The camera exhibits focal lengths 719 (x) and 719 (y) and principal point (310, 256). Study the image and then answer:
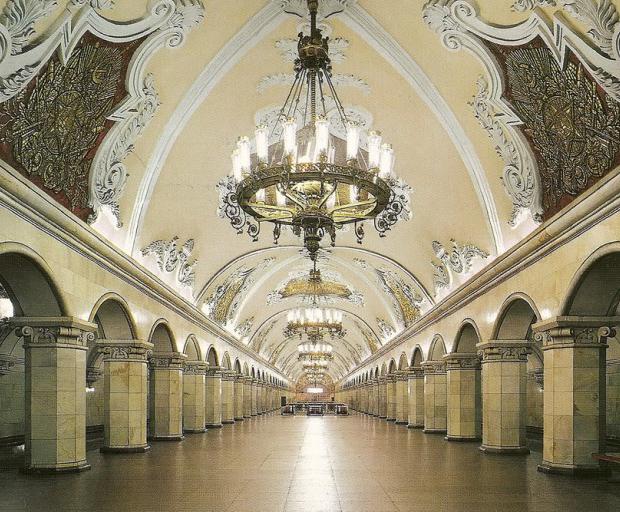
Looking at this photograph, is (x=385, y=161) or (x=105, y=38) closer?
(x=385, y=161)

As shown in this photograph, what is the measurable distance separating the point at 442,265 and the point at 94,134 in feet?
32.5

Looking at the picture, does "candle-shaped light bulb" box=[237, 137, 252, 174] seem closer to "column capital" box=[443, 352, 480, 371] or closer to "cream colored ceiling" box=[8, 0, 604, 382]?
"cream colored ceiling" box=[8, 0, 604, 382]

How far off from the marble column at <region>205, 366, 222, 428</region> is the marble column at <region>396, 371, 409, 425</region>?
6.82 metres

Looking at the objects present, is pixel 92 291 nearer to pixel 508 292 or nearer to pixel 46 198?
pixel 46 198

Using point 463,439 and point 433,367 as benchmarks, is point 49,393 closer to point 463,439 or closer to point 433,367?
point 463,439

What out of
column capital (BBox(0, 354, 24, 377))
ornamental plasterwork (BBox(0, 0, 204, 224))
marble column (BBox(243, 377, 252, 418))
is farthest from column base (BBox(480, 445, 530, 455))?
marble column (BBox(243, 377, 252, 418))

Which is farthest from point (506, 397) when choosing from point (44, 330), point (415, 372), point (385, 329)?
point (385, 329)

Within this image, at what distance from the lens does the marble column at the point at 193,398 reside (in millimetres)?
20797

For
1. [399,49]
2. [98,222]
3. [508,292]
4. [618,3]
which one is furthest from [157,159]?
[618,3]

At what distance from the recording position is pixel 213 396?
2436cm

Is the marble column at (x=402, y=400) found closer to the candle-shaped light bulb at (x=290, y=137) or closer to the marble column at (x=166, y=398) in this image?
the marble column at (x=166, y=398)

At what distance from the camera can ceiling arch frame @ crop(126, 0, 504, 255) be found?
9883mm

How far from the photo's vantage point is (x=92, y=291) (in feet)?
38.5

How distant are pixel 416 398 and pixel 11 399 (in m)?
12.5
